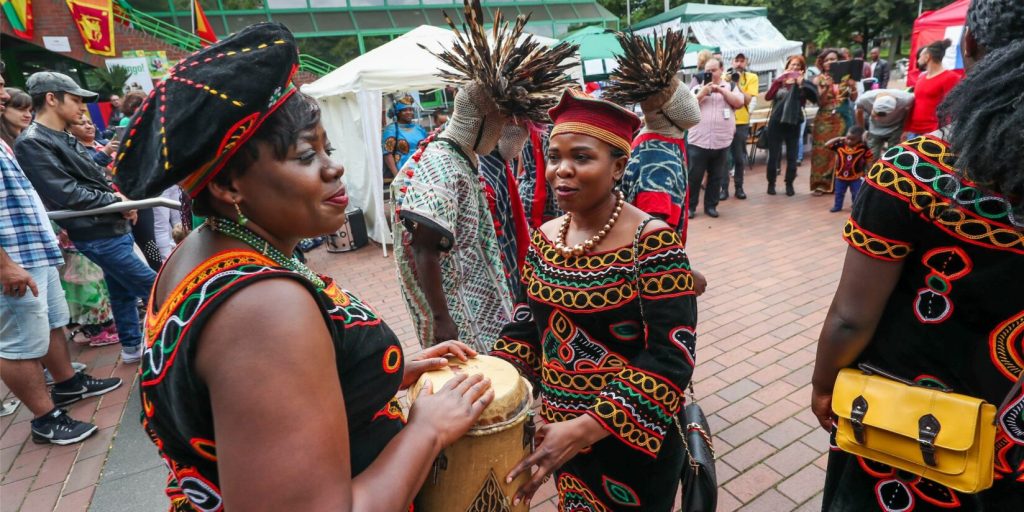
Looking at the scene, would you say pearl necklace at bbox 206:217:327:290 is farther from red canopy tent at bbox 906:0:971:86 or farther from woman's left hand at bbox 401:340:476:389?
red canopy tent at bbox 906:0:971:86

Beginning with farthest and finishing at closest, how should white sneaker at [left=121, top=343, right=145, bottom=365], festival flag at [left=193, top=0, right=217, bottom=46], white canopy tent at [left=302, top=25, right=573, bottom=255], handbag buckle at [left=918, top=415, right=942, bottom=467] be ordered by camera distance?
festival flag at [left=193, top=0, right=217, bottom=46] < white canopy tent at [left=302, top=25, right=573, bottom=255] < white sneaker at [left=121, top=343, right=145, bottom=365] < handbag buckle at [left=918, top=415, right=942, bottom=467]

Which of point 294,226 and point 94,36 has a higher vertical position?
point 94,36

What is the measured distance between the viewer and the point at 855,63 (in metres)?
9.95

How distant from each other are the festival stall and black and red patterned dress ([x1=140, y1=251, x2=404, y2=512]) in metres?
17.3

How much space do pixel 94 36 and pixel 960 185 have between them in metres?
19.6

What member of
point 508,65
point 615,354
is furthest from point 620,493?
point 508,65

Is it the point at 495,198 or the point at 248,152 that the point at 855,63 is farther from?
the point at 248,152

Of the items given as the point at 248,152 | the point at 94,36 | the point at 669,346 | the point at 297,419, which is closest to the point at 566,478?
the point at 669,346

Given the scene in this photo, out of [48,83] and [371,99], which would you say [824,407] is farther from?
[371,99]

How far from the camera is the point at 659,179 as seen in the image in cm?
322

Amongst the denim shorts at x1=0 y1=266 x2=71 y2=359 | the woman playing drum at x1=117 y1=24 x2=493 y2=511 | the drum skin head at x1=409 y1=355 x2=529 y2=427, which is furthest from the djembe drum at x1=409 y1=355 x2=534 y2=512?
the denim shorts at x1=0 y1=266 x2=71 y2=359

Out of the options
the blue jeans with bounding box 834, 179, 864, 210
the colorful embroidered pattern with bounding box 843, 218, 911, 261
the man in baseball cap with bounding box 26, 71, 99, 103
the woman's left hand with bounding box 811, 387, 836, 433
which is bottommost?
the blue jeans with bounding box 834, 179, 864, 210

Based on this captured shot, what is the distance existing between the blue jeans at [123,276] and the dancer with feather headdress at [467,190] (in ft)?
9.07

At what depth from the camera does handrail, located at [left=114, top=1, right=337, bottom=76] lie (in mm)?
17250
